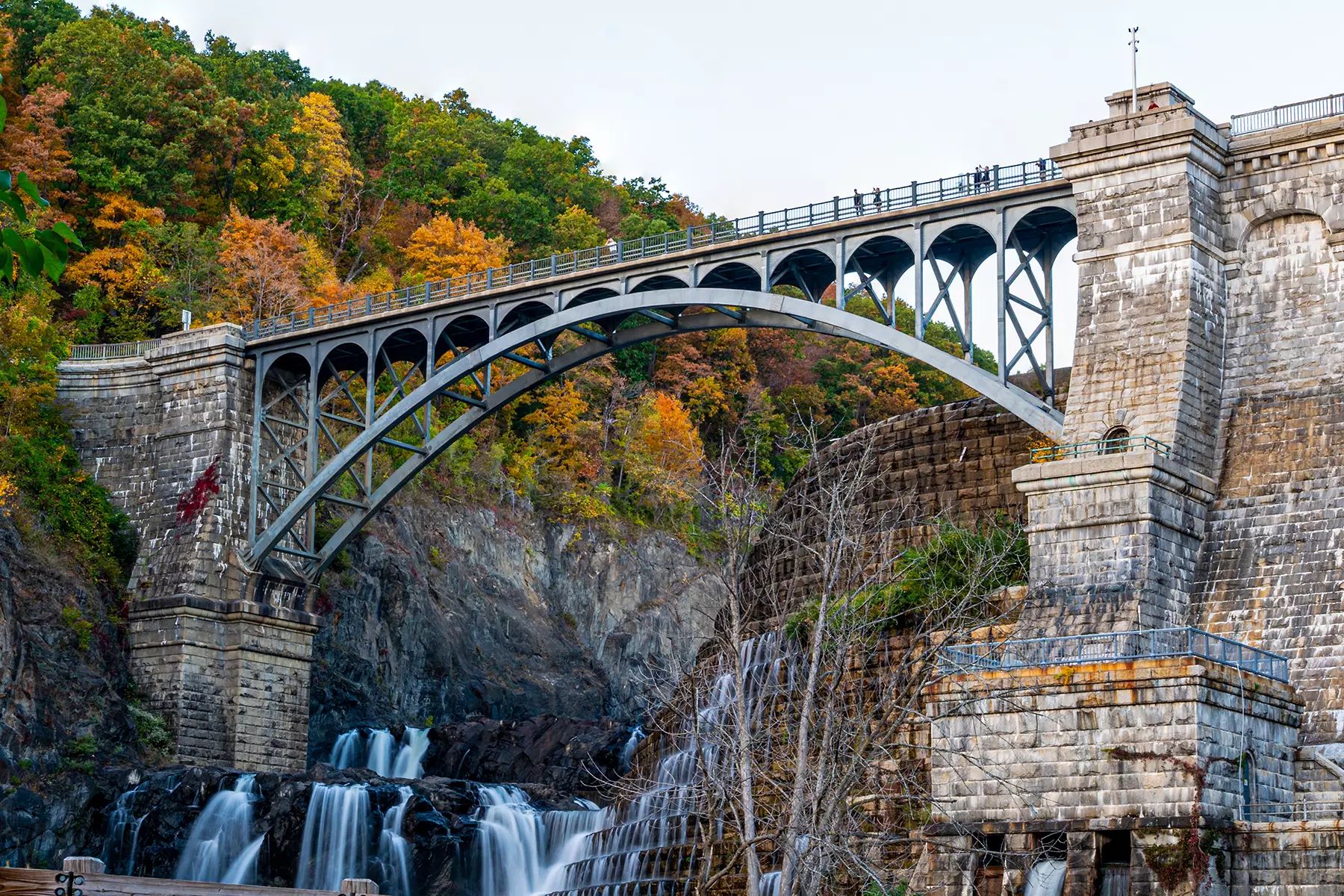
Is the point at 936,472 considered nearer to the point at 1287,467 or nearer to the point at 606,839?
the point at 1287,467

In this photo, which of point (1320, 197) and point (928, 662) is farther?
point (1320, 197)

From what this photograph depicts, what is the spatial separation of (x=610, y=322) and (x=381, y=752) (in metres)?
15.8

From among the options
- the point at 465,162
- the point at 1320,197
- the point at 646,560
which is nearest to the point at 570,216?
the point at 465,162

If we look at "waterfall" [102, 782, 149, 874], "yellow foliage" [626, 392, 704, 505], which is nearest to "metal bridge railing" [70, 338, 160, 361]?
"waterfall" [102, 782, 149, 874]

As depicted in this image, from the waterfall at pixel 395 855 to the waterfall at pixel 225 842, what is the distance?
3242mm

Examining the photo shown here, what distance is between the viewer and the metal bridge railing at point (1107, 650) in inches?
1297

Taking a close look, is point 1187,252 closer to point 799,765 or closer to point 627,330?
point 627,330

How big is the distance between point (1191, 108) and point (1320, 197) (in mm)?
3431

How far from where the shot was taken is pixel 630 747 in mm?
52719

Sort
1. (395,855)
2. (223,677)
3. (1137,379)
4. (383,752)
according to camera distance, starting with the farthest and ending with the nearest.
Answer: (383,752)
(223,677)
(395,855)
(1137,379)

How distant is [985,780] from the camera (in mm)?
31641

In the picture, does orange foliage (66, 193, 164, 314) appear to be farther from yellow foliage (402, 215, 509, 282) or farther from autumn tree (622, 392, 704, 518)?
autumn tree (622, 392, 704, 518)

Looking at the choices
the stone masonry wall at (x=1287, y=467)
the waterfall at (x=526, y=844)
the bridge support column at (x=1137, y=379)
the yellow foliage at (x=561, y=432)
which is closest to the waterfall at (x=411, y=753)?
the waterfall at (x=526, y=844)

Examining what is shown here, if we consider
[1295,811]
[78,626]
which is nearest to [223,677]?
[78,626]
